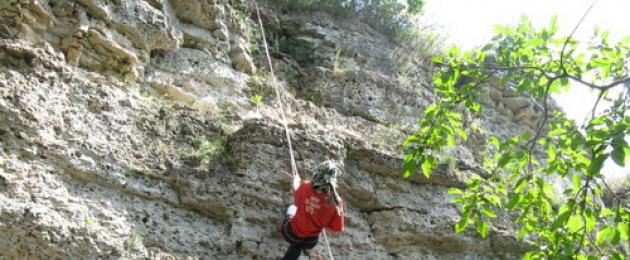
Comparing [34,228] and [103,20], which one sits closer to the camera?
[34,228]

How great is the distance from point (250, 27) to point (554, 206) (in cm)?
577

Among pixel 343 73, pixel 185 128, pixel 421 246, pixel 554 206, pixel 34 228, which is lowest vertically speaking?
pixel 34 228

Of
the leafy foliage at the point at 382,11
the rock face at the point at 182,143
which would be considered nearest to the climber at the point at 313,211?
the rock face at the point at 182,143

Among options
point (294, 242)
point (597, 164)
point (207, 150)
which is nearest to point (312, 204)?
point (294, 242)

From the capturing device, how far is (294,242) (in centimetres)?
580

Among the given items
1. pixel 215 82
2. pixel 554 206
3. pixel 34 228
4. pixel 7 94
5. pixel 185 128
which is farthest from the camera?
pixel 554 206

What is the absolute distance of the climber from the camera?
18.7 ft

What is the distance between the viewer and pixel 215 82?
773cm

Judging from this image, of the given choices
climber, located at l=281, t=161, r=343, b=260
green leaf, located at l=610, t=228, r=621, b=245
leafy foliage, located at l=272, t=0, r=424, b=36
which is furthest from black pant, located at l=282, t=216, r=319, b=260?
leafy foliage, located at l=272, t=0, r=424, b=36

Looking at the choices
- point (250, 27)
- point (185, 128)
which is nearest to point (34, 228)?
point (185, 128)

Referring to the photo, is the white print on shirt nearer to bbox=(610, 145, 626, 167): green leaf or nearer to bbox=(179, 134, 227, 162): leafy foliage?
bbox=(179, 134, 227, 162): leafy foliage

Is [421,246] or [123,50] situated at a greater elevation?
[123,50]

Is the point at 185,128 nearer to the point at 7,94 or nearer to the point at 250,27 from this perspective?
the point at 7,94

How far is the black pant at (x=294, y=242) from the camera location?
5781 mm
